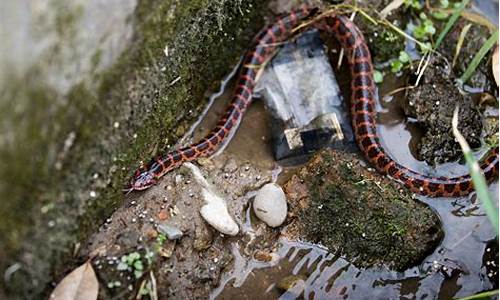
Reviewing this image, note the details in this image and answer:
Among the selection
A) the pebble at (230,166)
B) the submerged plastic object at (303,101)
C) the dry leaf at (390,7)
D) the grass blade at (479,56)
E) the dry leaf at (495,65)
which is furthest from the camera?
the dry leaf at (390,7)

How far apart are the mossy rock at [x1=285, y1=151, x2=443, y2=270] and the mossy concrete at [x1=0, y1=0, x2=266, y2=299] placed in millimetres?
1347

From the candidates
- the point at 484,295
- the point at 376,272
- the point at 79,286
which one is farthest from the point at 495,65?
the point at 79,286

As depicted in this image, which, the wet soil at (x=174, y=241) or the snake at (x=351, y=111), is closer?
the wet soil at (x=174, y=241)

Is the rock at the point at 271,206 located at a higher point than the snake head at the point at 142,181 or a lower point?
lower

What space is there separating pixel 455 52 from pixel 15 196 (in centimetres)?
468

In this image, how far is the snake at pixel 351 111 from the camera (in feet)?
19.6

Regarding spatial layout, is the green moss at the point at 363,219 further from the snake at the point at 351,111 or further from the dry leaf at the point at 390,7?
the dry leaf at the point at 390,7

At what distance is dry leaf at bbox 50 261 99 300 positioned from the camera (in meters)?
4.62

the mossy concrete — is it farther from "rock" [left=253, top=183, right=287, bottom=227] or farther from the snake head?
"rock" [left=253, top=183, right=287, bottom=227]

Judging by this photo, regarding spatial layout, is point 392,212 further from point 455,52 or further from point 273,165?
point 455,52

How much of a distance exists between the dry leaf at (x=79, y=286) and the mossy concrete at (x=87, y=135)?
6cm

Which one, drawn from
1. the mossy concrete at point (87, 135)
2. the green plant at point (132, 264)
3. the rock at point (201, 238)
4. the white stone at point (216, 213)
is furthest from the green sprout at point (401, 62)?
the green plant at point (132, 264)

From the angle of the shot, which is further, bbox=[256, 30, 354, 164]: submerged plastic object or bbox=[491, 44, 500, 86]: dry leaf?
bbox=[491, 44, 500, 86]: dry leaf

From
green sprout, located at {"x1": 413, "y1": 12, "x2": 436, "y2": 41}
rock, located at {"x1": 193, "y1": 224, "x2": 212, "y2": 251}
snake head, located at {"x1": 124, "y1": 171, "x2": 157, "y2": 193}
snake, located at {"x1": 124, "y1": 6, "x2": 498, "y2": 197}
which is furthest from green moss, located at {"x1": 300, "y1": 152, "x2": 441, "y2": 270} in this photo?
green sprout, located at {"x1": 413, "y1": 12, "x2": 436, "y2": 41}
